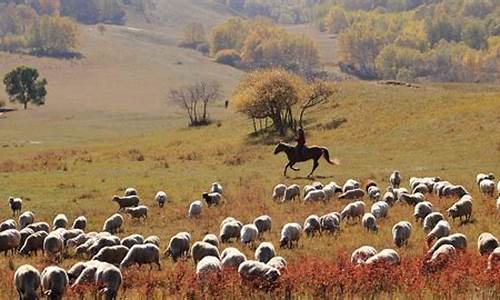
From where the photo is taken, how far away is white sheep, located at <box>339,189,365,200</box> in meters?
30.5

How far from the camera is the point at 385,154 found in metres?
50.3

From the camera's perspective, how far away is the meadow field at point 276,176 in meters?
15.2

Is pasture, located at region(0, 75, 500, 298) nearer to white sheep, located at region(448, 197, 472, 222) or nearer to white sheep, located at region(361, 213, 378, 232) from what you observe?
Answer: white sheep, located at region(361, 213, 378, 232)

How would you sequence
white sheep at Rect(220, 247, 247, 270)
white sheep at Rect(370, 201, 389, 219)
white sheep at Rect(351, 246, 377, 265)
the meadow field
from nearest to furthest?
the meadow field, white sheep at Rect(220, 247, 247, 270), white sheep at Rect(351, 246, 377, 265), white sheep at Rect(370, 201, 389, 219)

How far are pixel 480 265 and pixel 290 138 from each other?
164ft

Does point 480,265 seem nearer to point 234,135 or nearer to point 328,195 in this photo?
point 328,195

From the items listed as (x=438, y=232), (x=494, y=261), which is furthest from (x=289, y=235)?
(x=494, y=261)

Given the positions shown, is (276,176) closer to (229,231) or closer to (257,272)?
(229,231)

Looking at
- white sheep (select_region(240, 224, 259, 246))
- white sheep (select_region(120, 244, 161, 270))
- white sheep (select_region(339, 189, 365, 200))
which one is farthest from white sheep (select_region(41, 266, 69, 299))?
white sheep (select_region(339, 189, 365, 200))

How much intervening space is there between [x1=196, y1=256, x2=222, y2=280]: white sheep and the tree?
393 feet

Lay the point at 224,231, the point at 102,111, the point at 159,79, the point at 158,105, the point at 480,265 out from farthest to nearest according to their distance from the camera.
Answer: the point at 159,79
the point at 158,105
the point at 102,111
the point at 224,231
the point at 480,265

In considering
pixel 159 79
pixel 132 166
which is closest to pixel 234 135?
pixel 132 166

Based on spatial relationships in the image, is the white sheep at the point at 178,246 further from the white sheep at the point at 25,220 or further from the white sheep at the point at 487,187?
the white sheep at the point at 487,187

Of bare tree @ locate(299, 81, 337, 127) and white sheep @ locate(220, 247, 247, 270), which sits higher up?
bare tree @ locate(299, 81, 337, 127)
